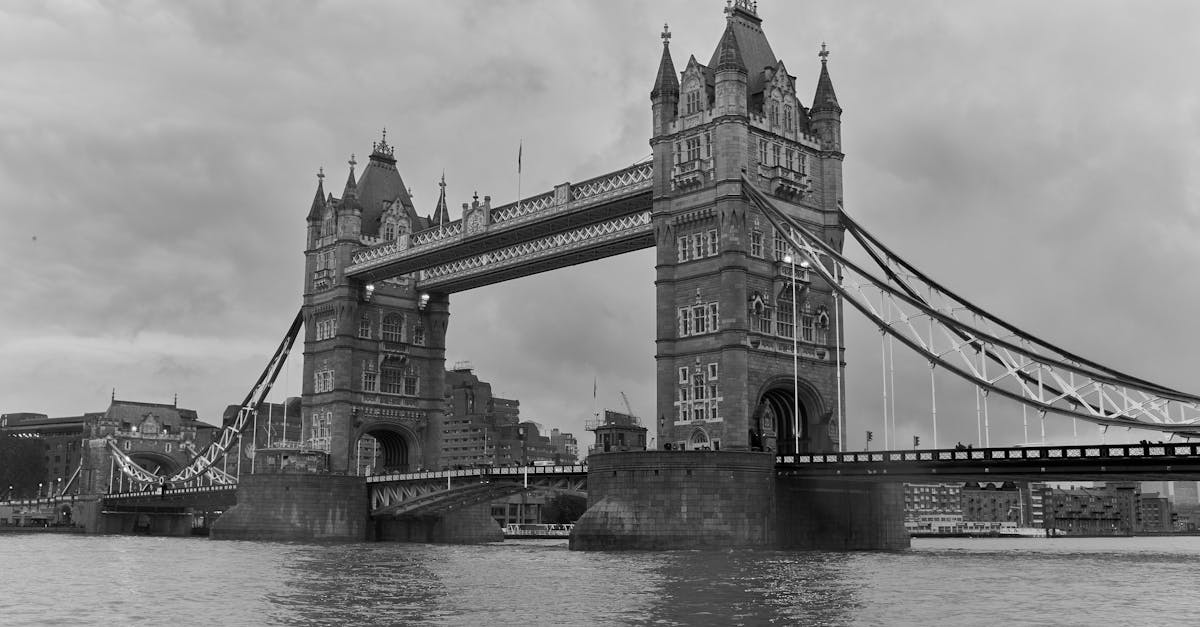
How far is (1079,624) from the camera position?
3597 cm

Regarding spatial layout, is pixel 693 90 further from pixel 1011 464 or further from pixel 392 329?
pixel 392 329

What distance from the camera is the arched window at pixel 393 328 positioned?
113 meters

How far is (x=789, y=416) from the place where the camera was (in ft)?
267

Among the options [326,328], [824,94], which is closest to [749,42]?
[824,94]

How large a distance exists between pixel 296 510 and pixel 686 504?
139 ft

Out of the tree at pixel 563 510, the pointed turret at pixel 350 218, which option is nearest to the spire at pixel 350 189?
the pointed turret at pixel 350 218

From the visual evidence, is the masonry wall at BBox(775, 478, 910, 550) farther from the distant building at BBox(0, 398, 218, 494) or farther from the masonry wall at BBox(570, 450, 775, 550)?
the distant building at BBox(0, 398, 218, 494)

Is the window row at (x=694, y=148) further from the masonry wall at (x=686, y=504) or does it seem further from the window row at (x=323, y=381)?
the window row at (x=323, y=381)

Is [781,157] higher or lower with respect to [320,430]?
higher

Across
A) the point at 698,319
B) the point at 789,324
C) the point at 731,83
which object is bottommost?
the point at 789,324

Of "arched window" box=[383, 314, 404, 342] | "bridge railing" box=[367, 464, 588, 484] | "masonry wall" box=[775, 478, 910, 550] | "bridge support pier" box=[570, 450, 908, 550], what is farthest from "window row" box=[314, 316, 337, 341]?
"masonry wall" box=[775, 478, 910, 550]

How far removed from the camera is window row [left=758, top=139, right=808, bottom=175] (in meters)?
79.6

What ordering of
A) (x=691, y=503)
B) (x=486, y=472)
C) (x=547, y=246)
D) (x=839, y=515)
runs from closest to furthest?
(x=691, y=503) → (x=839, y=515) → (x=486, y=472) → (x=547, y=246)

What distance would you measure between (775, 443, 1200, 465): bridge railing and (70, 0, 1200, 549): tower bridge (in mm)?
132
